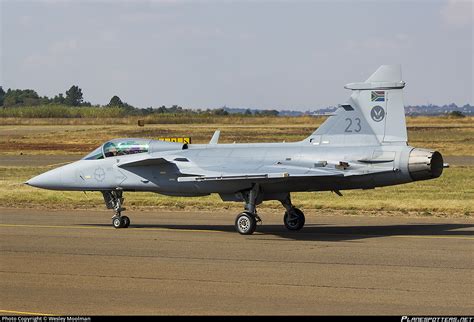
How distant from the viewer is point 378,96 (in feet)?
66.7

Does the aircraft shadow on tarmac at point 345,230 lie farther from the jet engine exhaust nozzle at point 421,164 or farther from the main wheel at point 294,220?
the jet engine exhaust nozzle at point 421,164

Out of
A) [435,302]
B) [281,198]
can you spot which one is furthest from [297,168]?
[435,302]

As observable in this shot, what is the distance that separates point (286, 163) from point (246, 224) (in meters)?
1.67

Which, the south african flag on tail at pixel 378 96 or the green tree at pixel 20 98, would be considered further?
the green tree at pixel 20 98

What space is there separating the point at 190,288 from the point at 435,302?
380 cm

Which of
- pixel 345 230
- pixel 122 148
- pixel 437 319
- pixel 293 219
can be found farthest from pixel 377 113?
pixel 437 319

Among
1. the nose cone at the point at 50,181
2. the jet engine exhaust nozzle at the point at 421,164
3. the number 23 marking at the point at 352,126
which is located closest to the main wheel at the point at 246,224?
the number 23 marking at the point at 352,126

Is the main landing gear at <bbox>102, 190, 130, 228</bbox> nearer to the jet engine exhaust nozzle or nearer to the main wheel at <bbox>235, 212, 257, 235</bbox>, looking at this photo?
the main wheel at <bbox>235, 212, 257, 235</bbox>

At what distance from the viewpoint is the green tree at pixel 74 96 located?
16850cm

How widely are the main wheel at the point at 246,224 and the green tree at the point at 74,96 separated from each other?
149888 millimetres

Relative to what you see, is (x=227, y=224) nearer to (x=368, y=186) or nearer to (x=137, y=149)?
(x=137, y=149)

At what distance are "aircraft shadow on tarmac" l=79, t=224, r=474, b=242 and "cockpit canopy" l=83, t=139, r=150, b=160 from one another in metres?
1.94

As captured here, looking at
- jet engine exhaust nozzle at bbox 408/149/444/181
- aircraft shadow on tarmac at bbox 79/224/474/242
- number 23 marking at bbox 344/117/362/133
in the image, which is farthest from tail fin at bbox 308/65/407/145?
aircraft shadow on tarmac at bbox 79/224/474/242

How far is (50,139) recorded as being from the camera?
70.2 meters
